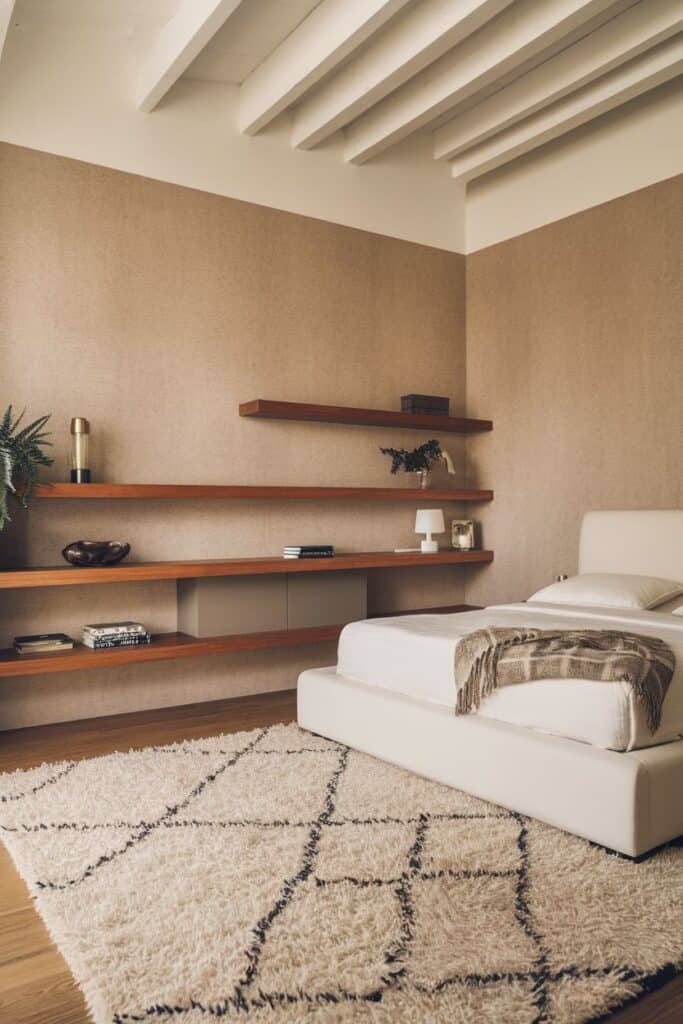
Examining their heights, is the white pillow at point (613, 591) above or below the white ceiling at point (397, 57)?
below

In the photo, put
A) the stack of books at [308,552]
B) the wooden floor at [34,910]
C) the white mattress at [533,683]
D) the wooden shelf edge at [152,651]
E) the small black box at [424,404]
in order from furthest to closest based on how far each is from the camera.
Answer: the small black box at [424,404] → the stack of books at [308,552] → the wooden shelf edge at [152,651] → the white mattress at [533,683] → the wooden floor at [34,910]

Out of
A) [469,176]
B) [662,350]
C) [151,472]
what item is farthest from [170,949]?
[469,176]

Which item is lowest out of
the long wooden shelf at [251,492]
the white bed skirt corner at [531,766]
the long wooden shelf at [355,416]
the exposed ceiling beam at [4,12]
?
the white bed skirt corner at [531,766]

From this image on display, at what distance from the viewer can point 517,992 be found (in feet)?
5.32

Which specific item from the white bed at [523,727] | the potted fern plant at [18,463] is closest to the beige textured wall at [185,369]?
the potted fern plant at [18,463]

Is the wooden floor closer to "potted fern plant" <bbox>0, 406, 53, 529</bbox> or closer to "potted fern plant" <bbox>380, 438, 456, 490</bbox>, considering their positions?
"potted fern plant" <bbox>0, 406, 53, 529</bbox>

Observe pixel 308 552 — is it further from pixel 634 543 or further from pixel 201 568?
pixel 634 543

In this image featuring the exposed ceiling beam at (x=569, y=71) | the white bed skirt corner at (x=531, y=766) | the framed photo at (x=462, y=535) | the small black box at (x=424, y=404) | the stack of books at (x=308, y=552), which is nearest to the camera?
the white bed skirt corner at (x=531, y=766)

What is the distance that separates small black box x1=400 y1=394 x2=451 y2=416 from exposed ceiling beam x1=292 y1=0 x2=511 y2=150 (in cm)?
151

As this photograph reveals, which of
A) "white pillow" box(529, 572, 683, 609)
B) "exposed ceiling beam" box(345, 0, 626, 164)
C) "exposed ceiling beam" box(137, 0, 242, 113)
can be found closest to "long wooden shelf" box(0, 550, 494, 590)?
"white pillow" box(529, 572, 683, 609)

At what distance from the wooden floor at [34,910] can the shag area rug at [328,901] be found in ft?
0.11

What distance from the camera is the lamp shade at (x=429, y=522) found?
4695 millimetres

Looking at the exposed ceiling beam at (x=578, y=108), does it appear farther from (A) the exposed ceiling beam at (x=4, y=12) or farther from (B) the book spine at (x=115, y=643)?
(B) the book spine at (x=115, y=643)

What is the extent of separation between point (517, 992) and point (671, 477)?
10.2 feet
